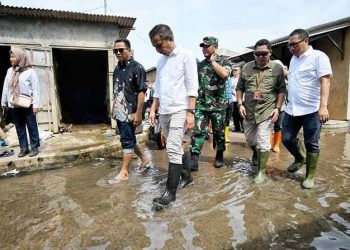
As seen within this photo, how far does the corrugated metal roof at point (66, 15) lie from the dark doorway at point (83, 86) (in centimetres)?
444

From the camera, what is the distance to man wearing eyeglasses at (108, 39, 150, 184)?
166 inches

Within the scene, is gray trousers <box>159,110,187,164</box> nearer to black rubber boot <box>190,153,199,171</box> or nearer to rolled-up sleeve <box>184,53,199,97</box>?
rolled-up sleeve <box>184,53,199,97</box>

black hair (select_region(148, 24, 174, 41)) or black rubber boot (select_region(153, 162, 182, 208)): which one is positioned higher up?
black hair (select_region(148, 24, 174, 41))

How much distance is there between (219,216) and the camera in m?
2.99

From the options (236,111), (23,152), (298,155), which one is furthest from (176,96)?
(236,111)

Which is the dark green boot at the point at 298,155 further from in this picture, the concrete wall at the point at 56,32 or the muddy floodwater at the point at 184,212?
the concrete wall at the point at 56,32

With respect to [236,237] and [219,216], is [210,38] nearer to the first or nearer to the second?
[219,216]

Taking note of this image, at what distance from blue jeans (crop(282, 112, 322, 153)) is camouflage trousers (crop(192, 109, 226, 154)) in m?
0.95

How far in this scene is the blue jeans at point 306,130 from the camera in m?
3.72

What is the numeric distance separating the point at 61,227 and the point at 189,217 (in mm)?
1196

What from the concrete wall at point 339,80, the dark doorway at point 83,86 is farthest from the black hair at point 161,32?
the dark doorway at point 83,86

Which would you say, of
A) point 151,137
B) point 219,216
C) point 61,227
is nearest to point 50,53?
point 151,137

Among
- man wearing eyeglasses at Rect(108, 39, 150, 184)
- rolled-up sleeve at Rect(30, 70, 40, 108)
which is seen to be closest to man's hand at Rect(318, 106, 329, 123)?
man wearing eyeglasses at Rect(108, 39, 150, 184)

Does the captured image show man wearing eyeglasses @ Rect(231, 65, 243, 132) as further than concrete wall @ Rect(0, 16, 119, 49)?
Yes
